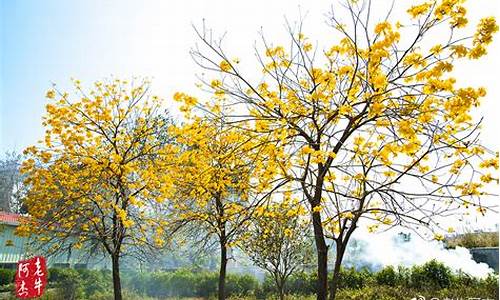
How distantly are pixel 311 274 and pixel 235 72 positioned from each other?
22.0 feet

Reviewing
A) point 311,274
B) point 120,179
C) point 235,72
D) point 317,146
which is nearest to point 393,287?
point 311,274

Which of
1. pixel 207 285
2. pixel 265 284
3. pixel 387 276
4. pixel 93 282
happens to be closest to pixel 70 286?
pixel 93 282

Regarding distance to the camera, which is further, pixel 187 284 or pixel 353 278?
pixel 187 284

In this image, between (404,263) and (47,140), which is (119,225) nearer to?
(47,140)

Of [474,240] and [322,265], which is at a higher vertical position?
[474,240]

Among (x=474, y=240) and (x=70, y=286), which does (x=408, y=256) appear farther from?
(x=70, y=286)

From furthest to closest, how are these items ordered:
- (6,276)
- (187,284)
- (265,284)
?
(187,284) → (6,276) → (265,284)

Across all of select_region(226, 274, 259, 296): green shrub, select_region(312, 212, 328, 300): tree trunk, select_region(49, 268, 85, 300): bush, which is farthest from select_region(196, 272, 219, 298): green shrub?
select_region(312, 212, 328, 300): tree trunk

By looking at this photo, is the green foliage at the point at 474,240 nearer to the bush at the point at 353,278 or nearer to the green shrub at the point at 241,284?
the bush at the point at 353,278

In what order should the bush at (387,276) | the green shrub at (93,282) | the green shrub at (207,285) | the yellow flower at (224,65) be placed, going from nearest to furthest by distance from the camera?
the yellow flower at (224,65) < the bush at (387,276) < the green shrub at (93,282) < the green shrub at (207,285)

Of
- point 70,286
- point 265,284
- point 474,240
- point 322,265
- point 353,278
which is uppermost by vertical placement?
point 474,240

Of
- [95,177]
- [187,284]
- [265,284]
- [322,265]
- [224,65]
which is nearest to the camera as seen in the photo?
[224,65]

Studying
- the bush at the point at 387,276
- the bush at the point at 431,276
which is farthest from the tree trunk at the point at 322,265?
the bush at the point at 387,276

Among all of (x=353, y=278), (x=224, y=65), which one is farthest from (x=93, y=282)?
(x=224, y=65)
